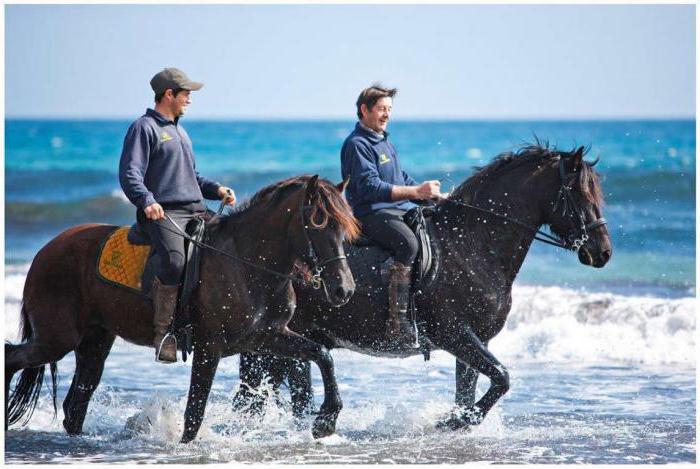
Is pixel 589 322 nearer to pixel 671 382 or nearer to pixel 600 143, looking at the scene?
pixel 671 382

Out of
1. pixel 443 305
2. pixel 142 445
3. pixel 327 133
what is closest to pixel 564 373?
pixel 443 305

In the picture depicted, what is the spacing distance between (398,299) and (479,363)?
63 cm

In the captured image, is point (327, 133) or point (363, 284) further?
point (327, 133)

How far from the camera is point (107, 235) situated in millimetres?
6984

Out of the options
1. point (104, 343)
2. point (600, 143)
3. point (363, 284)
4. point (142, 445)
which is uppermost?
point (600, 143)

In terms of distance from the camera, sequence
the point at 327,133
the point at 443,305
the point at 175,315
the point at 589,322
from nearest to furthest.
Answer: the point at 175,315, the point at 443,305, the point at 589,322, the point at 327,133

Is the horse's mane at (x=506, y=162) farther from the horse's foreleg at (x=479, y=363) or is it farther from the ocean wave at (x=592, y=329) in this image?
the ocean wave at (x=592, y=329)

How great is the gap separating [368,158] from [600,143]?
48532 mm

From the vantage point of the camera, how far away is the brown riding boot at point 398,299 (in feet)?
Answer: 23.2

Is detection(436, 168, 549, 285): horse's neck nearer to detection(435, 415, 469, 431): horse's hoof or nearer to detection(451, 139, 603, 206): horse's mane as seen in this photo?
detection(451, 139, 603, 206): horse's mane

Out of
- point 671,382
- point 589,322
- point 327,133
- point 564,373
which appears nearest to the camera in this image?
point 671,382

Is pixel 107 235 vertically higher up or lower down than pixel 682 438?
higher up

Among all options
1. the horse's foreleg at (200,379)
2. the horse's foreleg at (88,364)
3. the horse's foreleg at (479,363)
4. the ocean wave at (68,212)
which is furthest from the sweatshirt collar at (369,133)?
the ocean wave at (68,212)

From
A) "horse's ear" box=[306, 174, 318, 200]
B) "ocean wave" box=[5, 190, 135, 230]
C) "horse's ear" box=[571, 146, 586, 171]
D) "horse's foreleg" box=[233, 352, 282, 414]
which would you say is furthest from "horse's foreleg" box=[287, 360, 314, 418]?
"ocean wave" box=[5, 190, 135, 230]
